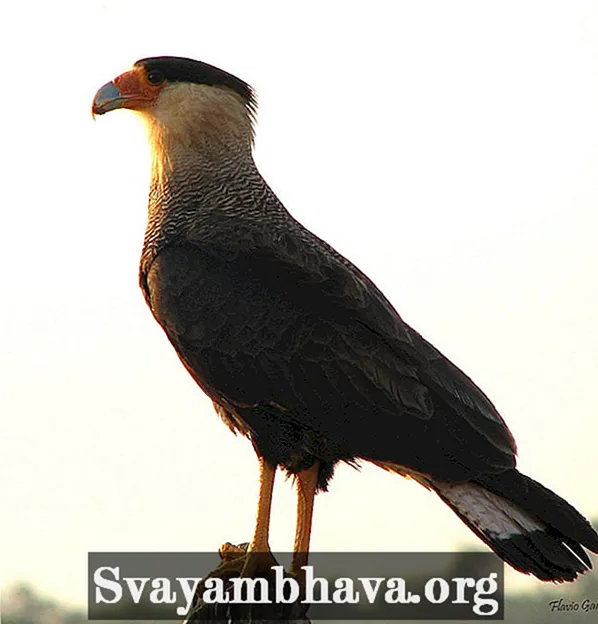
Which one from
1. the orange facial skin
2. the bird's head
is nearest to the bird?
the bird's head

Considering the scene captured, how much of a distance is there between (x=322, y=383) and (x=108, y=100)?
5.30ft

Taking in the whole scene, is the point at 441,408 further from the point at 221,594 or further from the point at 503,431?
the point at 221,594

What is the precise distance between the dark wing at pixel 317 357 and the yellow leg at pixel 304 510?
309mm

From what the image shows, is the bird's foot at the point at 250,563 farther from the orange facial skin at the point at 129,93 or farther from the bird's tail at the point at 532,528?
the orange facial skin at the point at 129,93

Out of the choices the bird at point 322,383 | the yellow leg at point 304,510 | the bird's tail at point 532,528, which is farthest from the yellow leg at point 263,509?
the bird's tail at point 532,528

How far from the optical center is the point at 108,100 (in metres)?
5.39

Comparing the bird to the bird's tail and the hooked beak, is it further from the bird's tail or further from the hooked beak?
the hooked beak

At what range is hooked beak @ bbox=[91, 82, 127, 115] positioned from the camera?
212 inches

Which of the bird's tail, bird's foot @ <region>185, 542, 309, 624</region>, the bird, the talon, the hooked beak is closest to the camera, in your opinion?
bird's foot @ <region>185, 542, 309, 624</region>

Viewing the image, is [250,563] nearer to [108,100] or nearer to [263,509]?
[263,509]

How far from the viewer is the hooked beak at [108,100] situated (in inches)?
212

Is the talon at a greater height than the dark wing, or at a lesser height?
lesser

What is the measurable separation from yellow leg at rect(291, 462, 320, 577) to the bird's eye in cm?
177

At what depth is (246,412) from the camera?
15.5 ft
